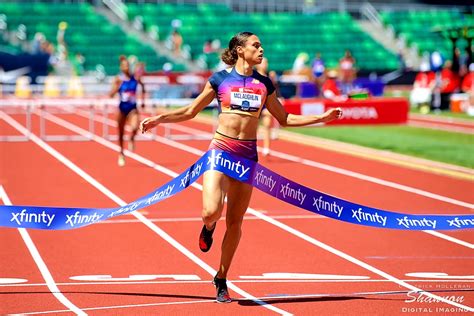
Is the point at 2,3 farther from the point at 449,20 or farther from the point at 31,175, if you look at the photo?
the point at 31,175

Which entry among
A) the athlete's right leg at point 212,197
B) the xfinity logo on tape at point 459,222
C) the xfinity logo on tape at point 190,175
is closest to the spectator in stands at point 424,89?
the xfinity logo on tape at point 459,222

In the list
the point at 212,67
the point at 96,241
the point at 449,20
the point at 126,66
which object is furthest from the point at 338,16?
the point at 96,241

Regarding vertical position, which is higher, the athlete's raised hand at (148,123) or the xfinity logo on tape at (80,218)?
the athlete's raised hand at (148,123)

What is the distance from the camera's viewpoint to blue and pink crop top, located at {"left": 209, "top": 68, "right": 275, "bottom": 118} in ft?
28.5

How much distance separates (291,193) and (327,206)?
37 cm

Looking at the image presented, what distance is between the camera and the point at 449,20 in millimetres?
62031

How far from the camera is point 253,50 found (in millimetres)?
8672

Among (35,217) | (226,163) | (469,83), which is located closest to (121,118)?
(35,217)

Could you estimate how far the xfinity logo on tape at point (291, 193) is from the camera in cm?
904

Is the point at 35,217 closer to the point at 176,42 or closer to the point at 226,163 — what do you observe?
the point at 226,163

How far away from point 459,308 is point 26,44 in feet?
138

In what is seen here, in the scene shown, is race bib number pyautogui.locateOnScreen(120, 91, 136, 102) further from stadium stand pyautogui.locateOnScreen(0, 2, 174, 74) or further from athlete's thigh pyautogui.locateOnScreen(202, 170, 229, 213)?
stadium stand pyautogui.locateOnScreen(0, 2, 174, 74)

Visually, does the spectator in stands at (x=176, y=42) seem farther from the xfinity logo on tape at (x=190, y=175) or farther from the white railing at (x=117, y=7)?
the xfinity logo on tape at (x=190, y=175)

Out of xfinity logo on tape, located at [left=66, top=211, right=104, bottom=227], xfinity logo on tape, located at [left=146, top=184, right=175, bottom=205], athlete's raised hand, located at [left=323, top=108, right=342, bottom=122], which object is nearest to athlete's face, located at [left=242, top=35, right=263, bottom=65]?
athlete's raised hand, located at [left=323, top=108, right=342, bottom=122]
